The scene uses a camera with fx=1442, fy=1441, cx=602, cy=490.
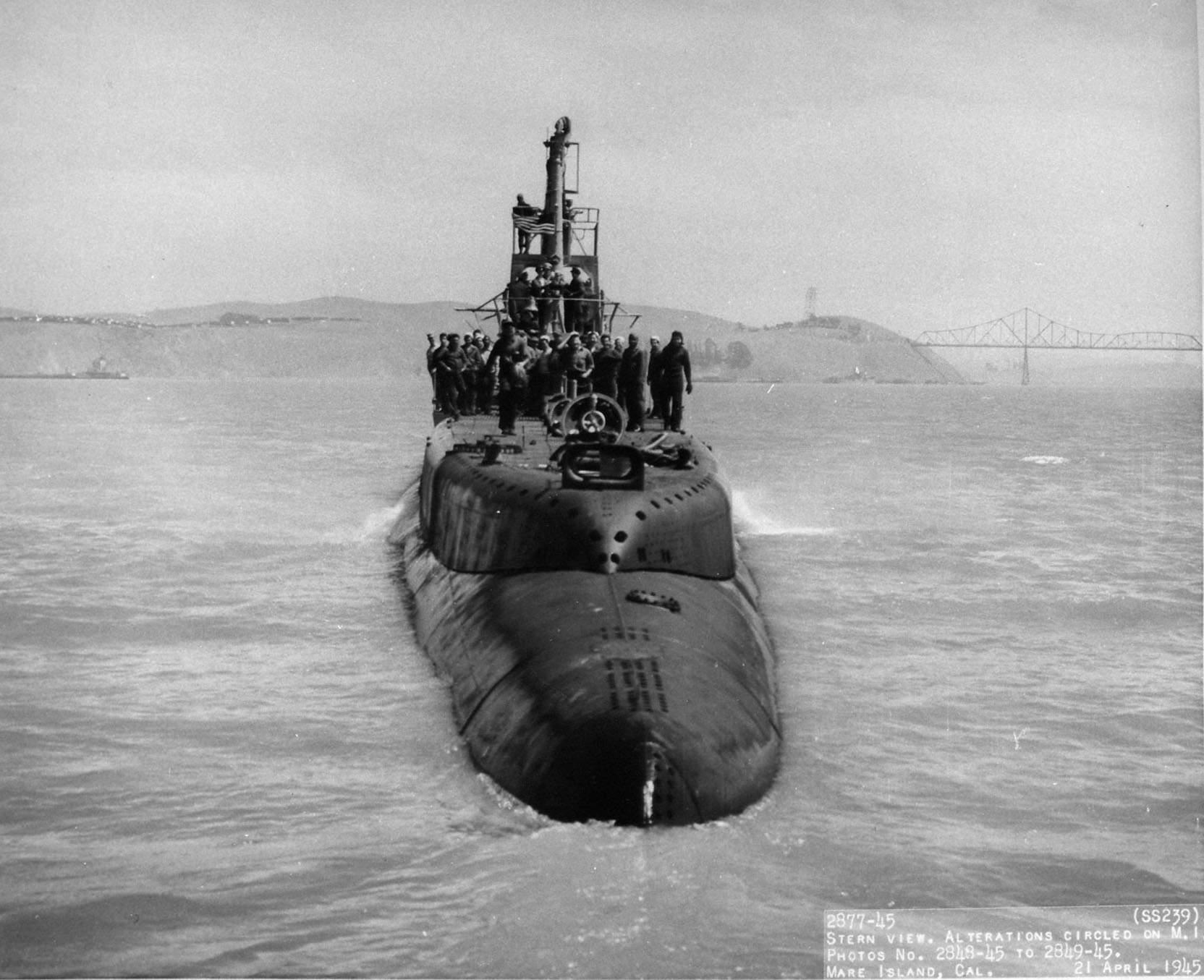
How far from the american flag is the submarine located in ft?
26.3

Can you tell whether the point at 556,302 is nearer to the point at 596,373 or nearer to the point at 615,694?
the point at 596,373

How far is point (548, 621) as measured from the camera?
1030 centimetres

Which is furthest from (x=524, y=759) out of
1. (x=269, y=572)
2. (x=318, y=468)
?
(x=318, y=468)

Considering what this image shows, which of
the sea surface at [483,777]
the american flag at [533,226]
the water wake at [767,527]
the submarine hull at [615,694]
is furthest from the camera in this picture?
the american flag at [533,226]

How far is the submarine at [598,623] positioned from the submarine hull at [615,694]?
1 cm

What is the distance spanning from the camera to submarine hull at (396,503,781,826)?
331 inches

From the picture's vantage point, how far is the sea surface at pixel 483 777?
7.74 metres

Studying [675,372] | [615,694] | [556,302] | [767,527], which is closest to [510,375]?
[675,372]

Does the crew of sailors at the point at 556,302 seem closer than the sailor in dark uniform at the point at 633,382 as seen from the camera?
No

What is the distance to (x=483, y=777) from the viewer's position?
31.5 ft

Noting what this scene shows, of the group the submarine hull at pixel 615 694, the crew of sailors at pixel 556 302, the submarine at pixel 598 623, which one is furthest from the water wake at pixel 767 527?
the submarine hull at pixel 615 694

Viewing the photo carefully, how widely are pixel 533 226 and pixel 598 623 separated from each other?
14561 millimetres

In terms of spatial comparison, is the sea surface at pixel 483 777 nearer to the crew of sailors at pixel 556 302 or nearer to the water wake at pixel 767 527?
the water wake at pixel 767 527

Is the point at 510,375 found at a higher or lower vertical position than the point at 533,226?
lower
